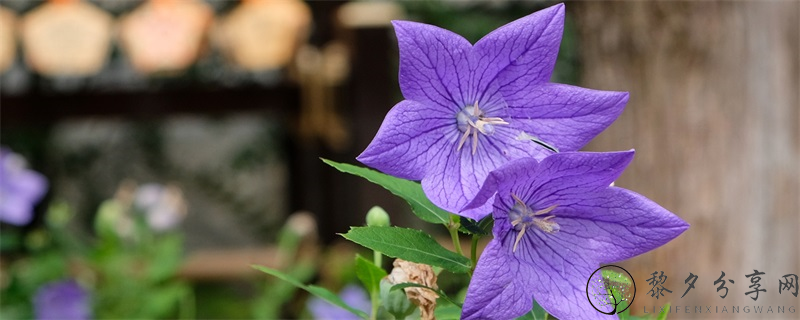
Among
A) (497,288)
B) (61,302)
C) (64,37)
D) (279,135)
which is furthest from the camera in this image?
(279,135)

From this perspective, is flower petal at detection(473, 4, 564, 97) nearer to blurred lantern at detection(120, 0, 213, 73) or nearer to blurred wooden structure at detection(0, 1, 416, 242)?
blurred wooden structure at detection(0, 1, 416, 242)

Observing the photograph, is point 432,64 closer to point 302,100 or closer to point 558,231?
point 558,231

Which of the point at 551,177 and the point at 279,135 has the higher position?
the point at 551,177

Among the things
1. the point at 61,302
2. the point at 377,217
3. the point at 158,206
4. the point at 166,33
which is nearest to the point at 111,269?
the point at 61,302

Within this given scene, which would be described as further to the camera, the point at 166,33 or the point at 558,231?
the point at 166,33

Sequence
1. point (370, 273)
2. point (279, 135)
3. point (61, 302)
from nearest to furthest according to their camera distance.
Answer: point (370, 273) < point (61, 302) < point (279, 135)

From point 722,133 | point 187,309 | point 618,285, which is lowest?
point 187,309

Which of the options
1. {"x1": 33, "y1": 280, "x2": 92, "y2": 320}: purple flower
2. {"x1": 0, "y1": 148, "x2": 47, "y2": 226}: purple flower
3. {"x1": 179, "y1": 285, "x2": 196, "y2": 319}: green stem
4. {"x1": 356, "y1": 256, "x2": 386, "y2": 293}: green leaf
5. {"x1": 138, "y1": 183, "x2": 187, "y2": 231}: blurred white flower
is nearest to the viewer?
{"x1": 356, "y1": 256, "x2": 386, "y2": 293}: green leaf

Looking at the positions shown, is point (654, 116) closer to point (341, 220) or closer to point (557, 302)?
point (557, 302)

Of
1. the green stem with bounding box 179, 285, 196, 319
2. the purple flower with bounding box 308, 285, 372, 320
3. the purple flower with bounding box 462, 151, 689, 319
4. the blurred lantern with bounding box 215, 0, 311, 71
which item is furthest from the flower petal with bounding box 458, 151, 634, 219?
the blurred lantern with bounding box 215, 0, 311, 71
